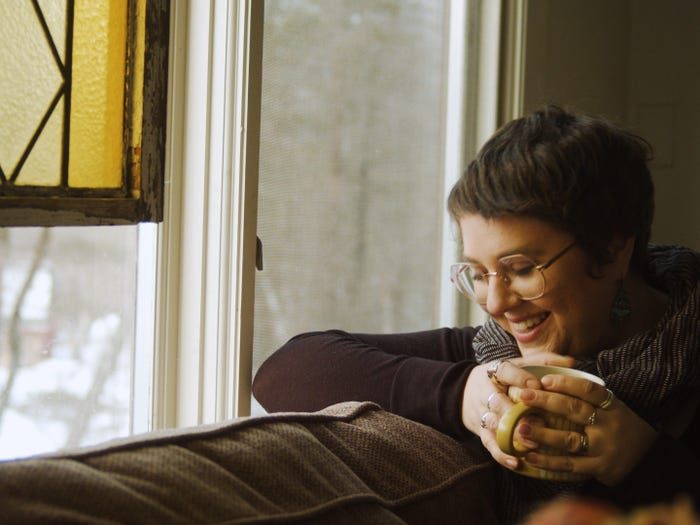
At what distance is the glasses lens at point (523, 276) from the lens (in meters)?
1.36

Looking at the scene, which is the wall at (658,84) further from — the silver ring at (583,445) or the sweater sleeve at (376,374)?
the silver ring at (583,445)

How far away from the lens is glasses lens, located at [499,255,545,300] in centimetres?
136

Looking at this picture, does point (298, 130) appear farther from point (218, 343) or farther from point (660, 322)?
point (660, 322)

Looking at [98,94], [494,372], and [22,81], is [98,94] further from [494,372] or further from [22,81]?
[494,372]

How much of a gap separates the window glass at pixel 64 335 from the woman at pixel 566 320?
0.27m

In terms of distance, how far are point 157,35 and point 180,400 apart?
0.62 meters

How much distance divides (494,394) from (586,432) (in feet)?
0.43

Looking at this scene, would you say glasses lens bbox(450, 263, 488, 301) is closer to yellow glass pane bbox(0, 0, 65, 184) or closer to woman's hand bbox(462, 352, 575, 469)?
woman's hand bbox(462, 352, 575, 469)

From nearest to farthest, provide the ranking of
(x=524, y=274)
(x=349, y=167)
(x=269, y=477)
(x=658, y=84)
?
(x=269, y=477) → (x=524, y=274) → (x=349, y=167) → (x=658, y=84)

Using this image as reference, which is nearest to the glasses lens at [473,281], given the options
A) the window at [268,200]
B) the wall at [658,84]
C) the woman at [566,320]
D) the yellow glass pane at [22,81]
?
the woman at [566,320]

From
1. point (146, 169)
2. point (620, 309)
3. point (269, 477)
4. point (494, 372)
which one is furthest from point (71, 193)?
point (620, 309)

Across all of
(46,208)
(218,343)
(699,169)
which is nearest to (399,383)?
(218,343)

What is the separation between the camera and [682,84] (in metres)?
2.81

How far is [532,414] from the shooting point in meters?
1.15
